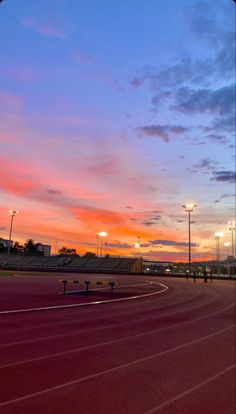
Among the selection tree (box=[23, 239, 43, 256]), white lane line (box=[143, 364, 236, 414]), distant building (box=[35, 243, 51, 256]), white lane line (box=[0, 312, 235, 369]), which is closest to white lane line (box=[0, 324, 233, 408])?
white lane line (box=[0, 312, 235, 369])

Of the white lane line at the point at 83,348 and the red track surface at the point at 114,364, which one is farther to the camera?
the white lane line at the point at 83,348

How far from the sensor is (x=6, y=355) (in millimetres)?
8492

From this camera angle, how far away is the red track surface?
6219 millimetres

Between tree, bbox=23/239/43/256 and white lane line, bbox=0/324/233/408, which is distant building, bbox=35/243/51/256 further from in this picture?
white lane line, bbox=0/324/233/408

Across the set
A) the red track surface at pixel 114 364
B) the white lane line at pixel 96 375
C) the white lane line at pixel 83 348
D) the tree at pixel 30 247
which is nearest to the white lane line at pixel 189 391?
the red track surface at pixel 114 364

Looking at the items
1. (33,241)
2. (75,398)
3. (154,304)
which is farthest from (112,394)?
(33,241)

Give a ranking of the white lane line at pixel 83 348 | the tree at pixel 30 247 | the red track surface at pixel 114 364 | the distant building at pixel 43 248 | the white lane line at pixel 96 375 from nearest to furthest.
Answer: the white lane line at pixel 96 375, the red track surface at pixel 114 364, the white lane line at pixel 83 348, the tree at pixel 30 247, the distant building at pixel 43 248

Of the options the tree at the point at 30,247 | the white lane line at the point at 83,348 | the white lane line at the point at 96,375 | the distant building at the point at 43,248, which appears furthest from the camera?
the distant building at the point at 43,248

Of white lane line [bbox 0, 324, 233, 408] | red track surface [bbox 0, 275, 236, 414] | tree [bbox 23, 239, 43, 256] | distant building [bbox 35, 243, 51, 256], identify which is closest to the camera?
white lane line [bbox 0, 324, 233, 408]

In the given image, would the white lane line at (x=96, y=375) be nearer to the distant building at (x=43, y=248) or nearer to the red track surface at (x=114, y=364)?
the red track surface at (x=114, y=364)

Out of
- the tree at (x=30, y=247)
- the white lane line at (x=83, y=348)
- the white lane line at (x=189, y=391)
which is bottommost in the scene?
the white lane line at (x=189, y=391)

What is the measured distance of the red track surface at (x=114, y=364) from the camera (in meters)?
6.22

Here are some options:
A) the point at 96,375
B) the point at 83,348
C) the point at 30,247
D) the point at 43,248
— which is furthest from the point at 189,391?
the point at 43,248

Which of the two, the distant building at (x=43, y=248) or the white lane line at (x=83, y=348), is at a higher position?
the distant building at (x=43, y=248)
